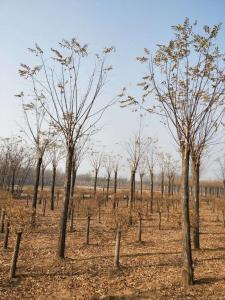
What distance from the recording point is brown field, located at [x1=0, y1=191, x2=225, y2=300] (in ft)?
24.8

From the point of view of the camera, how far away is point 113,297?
7324 millimetres

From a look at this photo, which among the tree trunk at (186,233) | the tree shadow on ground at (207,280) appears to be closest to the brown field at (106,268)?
the tree shadow on ground at (207,280)

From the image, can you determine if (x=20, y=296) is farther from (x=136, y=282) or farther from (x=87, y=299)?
(x=136, y=282)

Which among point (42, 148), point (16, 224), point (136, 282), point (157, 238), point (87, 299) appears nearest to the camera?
point (87, 299)

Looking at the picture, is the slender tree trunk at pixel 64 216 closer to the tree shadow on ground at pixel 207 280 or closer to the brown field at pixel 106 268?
the brown field at pixel 106 268

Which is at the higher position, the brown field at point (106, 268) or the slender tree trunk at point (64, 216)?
the slender tree trunk at point (64, 216)

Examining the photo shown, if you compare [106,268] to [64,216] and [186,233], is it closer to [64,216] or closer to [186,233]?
[64,216]

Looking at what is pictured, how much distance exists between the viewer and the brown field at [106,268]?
24.8 feet

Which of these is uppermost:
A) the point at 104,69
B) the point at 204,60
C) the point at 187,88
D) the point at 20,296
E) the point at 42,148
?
the point at 104,69

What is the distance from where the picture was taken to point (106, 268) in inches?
374

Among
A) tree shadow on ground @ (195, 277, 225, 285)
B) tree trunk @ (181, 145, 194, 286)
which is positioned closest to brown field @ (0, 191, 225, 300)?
tree shadow on ground @ (195, 277, 225, 285)

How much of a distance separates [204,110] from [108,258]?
6.42m

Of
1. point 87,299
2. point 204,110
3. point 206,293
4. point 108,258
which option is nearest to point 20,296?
point 87,299

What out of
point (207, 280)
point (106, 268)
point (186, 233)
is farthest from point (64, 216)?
point (207, 280)
